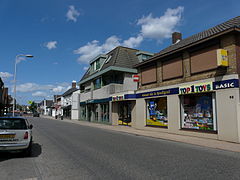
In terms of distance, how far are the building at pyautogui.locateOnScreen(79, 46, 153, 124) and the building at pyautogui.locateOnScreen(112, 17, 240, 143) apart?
4.20 m

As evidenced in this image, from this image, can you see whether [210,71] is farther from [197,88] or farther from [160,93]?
[160,93]

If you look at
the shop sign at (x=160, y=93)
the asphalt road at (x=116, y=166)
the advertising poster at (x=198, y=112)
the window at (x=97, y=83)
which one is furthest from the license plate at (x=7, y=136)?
the window at (x=97, y=83)

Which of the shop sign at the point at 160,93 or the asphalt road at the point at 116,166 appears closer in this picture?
the asphalt road at the point at 116,166

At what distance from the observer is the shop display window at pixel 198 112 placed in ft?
39.0

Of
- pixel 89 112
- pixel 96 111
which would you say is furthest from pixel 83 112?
pixel 96 111

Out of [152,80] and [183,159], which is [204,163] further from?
[152,80]

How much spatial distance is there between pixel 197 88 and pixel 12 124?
10551mm

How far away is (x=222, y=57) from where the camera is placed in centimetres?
1079

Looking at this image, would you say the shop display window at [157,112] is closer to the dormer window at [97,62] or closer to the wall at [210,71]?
the wall at [210,71]

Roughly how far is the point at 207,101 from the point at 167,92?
3336 millimetres

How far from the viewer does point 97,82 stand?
28.5m

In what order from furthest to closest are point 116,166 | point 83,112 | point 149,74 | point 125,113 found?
point 83,112, point 125,113, point 149,74, point 116,166

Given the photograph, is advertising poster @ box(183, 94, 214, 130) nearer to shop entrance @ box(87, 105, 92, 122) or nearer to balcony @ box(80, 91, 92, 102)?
balcony @ box(80, 91, 92, 102)

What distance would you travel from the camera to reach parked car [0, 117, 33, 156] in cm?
654
